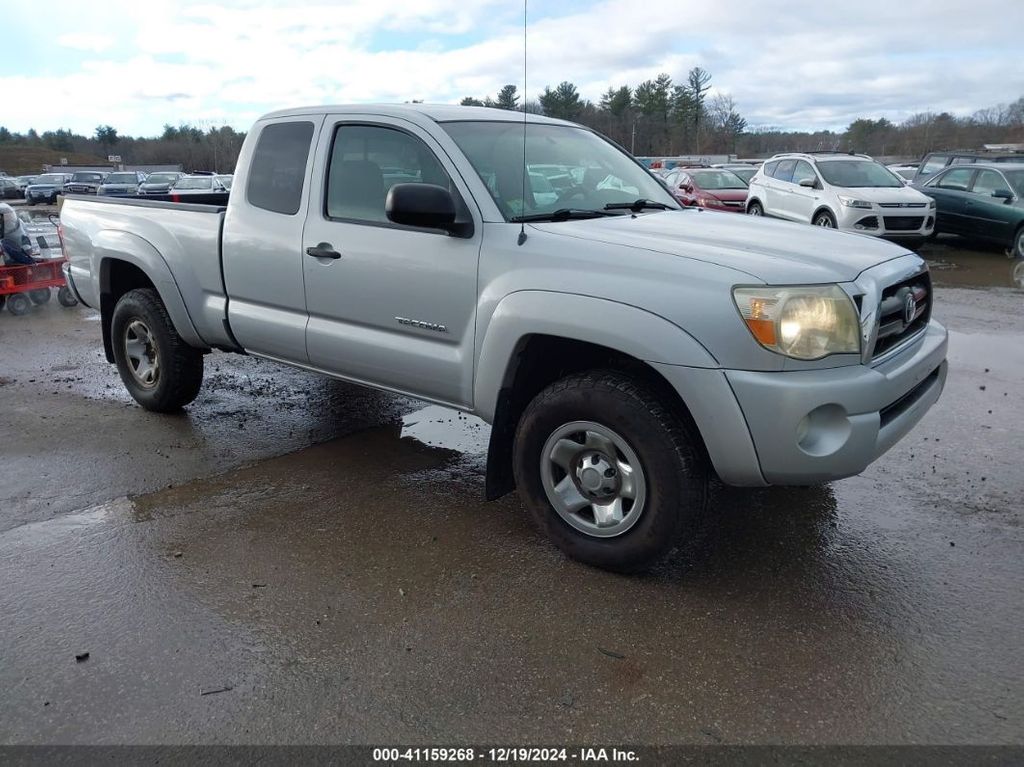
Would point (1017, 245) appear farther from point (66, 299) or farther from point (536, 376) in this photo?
point (66, 299)

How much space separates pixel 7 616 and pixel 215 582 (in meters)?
0.77

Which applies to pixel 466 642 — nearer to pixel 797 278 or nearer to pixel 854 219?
pixel 797 278

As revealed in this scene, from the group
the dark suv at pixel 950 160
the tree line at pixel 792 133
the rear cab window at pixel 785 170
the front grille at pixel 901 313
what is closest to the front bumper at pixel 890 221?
the rear cab window at pixel 785 170

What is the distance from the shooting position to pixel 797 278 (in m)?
3.00

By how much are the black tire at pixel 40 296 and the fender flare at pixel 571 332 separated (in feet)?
28.4

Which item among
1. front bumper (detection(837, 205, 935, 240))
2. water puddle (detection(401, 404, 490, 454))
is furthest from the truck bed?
front bumper (detection(837, 205, 935, 240))

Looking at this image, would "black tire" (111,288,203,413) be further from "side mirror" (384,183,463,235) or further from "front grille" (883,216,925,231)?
"front grille" (883,216,925,231)

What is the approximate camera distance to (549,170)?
4.09 m

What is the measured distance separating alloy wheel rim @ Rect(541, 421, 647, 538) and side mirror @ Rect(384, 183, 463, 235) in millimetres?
1059

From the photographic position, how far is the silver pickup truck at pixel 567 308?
2.97 metres

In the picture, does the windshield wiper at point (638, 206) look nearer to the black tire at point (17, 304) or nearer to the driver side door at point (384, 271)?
the driver side door at point (384, 271)

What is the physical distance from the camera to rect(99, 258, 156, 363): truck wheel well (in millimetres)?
5598

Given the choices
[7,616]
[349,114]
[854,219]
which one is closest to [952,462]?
[349,114]

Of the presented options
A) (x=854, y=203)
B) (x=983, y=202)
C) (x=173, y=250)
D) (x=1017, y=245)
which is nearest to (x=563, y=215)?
(x=173, y=250)
